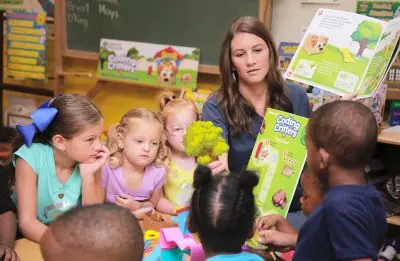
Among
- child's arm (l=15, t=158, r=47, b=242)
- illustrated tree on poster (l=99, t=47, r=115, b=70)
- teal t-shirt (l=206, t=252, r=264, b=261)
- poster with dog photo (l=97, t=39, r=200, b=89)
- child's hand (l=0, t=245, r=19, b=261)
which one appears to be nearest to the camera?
teal t-shirt (l=206, t=252, r=264, b=261)

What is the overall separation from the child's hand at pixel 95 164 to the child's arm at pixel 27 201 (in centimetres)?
18

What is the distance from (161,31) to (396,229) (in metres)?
2.20

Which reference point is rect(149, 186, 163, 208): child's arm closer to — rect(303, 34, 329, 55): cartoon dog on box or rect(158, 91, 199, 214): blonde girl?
rect(158, 91, 199, 214): blonde girl

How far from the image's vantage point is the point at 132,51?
3.92m

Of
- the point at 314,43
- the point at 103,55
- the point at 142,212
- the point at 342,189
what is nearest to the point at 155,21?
the point at 103,55

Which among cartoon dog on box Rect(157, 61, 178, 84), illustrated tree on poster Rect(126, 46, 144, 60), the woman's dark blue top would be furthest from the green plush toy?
illustrated tree on poster Rect(126, 46, 144, 60)

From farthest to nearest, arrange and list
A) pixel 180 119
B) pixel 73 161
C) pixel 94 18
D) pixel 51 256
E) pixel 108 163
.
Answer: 1. pixel 94 18
2. pixel 180 119
3. pixel 108 163
4. pixel 73 161
5. pixel 51 256

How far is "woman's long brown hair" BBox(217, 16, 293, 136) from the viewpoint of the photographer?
7.24ft

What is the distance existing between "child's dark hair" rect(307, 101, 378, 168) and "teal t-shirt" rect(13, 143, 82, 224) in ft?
3.26

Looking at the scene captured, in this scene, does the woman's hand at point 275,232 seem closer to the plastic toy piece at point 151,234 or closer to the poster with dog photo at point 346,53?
the plastic toy piece at point 151,234

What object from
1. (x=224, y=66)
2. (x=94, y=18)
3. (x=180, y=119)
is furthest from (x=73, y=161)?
(x=94, y=18)

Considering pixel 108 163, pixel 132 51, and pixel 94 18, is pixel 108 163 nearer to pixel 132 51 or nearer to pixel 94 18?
pixel 132 51

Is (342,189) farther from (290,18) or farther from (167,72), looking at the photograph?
(167,72)

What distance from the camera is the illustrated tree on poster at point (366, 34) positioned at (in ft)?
6.50
